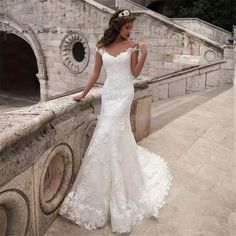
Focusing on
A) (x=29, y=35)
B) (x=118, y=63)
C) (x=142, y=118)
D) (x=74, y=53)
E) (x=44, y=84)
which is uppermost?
A: (x=29, y=35)

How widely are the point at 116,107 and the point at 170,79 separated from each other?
5735mm

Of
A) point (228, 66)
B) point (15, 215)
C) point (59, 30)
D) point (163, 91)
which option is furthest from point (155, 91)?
point (15, 215)

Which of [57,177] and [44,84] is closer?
[57,177]

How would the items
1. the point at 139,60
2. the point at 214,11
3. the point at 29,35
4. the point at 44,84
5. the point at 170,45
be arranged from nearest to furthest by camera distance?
the point at 139,60 < the point at 170,45 < the point at 29,35 < the point at 44,84 < the point at 214,11

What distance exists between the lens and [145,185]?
3059mm

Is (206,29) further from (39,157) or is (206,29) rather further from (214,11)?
(39,157)

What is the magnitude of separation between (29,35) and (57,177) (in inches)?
429

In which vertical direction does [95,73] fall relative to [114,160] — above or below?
above

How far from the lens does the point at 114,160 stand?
2.71 metres

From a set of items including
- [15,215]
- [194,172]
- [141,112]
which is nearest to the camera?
[15,215]

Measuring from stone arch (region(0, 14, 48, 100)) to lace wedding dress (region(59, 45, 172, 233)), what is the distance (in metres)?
10.3

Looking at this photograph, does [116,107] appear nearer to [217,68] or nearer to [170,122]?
[170,122]

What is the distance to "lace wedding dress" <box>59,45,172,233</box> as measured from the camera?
2684 millimetres

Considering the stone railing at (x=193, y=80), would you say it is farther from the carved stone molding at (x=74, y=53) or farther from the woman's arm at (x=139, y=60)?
the woman's arm at (x=139, y=60)
